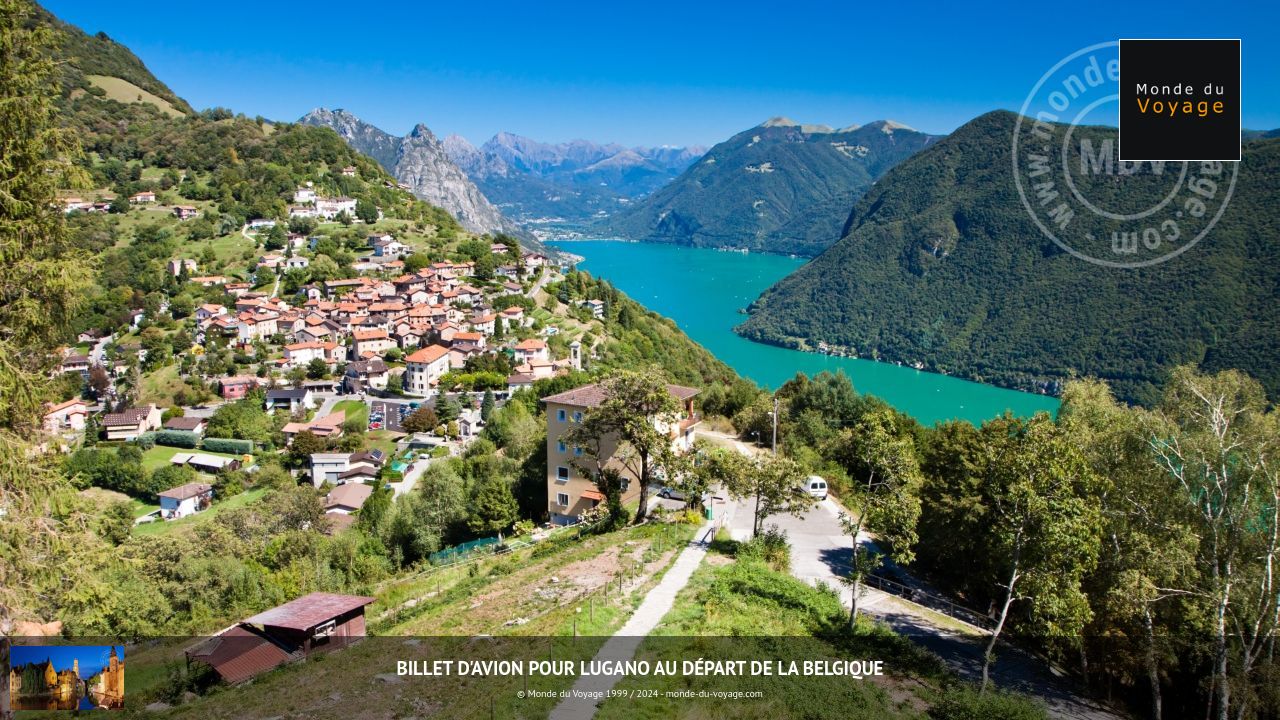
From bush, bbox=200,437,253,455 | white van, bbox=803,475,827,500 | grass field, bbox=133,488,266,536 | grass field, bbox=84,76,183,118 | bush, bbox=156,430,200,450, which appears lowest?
grass field, bbox=133,488,266,536

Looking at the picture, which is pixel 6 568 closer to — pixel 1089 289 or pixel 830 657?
pixel 830 657

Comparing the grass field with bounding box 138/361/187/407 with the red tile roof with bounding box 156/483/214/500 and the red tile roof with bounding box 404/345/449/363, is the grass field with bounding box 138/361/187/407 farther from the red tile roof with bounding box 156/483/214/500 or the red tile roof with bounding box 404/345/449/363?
the red tile roof with bounding box 404/345/449/363

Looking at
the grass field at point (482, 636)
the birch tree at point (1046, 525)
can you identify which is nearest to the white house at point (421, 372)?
the grass field at point (482, 636)

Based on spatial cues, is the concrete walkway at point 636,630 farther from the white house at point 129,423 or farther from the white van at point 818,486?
the white house at point 129,423

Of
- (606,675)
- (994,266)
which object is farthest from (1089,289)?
(606,675)

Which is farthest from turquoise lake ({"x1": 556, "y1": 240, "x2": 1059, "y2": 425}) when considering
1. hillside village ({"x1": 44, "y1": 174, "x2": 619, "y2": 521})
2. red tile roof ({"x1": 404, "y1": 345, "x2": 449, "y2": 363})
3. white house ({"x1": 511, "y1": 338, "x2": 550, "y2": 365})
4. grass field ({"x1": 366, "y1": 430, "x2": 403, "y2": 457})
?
grass field ({"x1": 366, "y1": 430, "x2": 403, "y2": 457})
